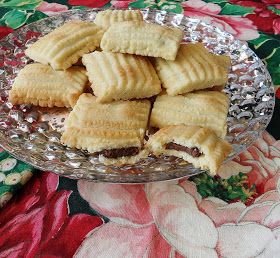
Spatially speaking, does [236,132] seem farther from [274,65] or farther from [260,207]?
[274,65]

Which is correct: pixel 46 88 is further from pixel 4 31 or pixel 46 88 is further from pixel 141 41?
pixel 4 31

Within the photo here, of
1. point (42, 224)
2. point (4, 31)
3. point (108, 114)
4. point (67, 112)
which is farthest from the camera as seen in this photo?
point (4, 31)

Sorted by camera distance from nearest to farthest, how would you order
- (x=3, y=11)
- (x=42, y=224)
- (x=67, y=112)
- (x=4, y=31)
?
(x=42, y=224), (x=67, y=112), (x=4, y=31), (x=3, y=11)

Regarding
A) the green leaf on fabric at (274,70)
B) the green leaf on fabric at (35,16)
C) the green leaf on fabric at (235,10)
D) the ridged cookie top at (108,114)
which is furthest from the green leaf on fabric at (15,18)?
the green leaf on fabric at (274,70)

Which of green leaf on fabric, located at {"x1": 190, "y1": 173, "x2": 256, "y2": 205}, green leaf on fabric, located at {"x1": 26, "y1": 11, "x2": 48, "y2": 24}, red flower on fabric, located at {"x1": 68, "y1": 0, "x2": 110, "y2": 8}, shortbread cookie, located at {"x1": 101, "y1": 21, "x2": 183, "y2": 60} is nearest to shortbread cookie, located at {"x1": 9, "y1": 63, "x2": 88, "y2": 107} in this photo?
shortbread cookie, located at {"x1": 101, "y1": 21, "x2": 183, "y2": 60}

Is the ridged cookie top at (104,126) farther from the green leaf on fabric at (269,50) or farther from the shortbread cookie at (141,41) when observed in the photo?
the green leaf on fabric at (269,50)

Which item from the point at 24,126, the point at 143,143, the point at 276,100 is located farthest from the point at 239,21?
the point at 24,126

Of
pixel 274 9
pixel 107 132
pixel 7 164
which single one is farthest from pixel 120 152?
pixel 274 9
